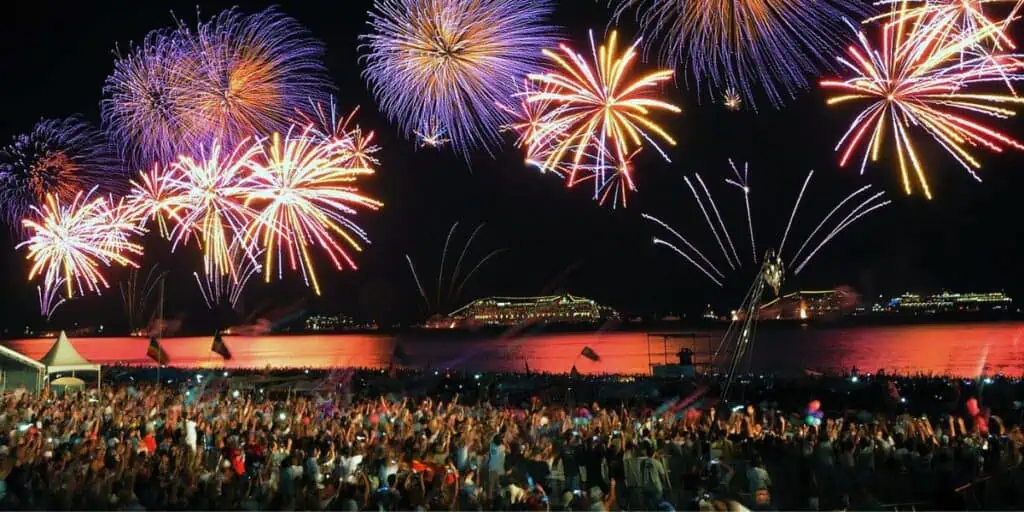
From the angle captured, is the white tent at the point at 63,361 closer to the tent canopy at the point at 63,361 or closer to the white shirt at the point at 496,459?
the tent canopy at the point at 63,361

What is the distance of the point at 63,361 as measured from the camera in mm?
23406

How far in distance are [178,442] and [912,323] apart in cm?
Result: 15961

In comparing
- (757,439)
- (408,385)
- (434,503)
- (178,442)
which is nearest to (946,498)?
(757,439)

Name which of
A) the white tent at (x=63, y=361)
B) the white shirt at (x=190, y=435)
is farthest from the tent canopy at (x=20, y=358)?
the white shirt at (x=190, y=435)

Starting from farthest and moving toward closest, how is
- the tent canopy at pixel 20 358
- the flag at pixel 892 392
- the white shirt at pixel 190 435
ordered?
the tent canopy at pixel 20 358, the flag at pixel 892 392, the white shirt at pixel 190 435

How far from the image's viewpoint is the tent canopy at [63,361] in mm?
23031

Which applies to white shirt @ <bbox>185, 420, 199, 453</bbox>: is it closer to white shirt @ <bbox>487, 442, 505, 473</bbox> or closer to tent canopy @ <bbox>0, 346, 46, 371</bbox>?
white shirt @ <bbox>487, 442, 505, 473</bbox>

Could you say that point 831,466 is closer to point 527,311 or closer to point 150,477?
point 150,477

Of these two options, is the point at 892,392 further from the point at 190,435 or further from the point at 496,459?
the point at 190,435

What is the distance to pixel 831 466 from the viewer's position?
9.51 m

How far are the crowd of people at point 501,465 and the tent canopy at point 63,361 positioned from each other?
10.6 meters

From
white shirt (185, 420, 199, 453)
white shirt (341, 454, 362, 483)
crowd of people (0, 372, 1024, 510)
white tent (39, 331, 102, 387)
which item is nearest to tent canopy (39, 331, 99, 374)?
white tent (39, 331, 102, 387)

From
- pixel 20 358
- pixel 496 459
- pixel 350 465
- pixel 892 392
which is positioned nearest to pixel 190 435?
pixel 350 465

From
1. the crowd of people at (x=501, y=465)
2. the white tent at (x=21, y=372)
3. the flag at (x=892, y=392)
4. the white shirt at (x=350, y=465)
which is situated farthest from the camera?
the white tent at (x=21, y=372)
